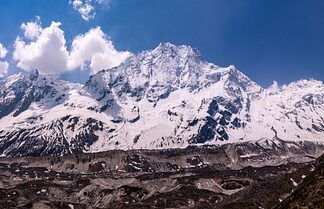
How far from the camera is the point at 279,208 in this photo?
199875mm

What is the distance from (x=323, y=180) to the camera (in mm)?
191500

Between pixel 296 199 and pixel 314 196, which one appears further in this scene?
pixel 296 199

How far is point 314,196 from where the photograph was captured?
17888cm

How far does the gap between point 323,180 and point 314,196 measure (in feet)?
48.3

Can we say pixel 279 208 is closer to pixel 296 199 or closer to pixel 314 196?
pixel 296 199

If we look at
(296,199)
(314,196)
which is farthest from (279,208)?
(314,196)

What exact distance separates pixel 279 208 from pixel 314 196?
23.5m

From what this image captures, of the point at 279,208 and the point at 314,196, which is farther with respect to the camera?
the point at 279,208

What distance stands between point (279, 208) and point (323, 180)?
19.7m

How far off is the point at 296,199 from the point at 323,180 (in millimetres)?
11701

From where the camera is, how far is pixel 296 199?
626ft

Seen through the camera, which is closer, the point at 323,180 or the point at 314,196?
the point at 314,196
